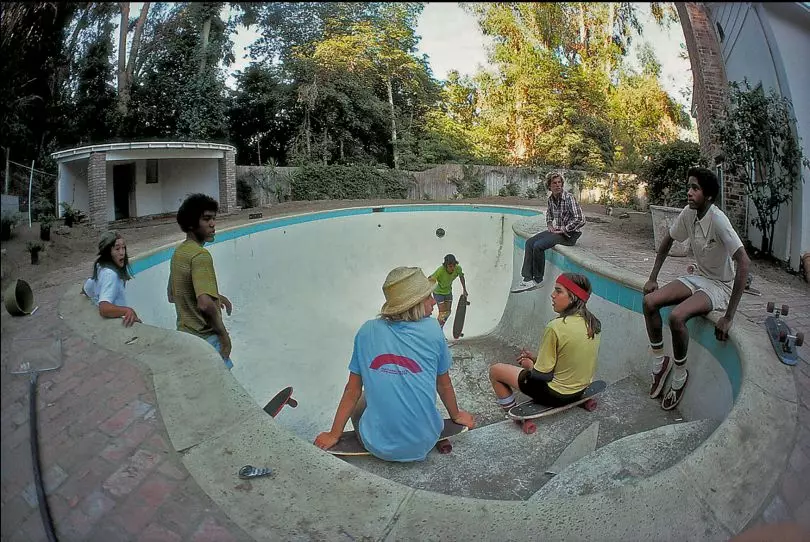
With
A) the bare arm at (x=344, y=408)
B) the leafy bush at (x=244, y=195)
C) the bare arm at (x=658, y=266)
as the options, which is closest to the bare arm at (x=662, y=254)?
the bare arm at (x=658, y=266)

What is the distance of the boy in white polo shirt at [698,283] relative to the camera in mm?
2643

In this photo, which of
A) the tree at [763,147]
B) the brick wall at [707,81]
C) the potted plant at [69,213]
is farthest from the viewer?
the tree at [763,147]

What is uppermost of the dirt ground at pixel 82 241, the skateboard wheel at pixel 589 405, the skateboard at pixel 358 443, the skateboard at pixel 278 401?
the dirt ground at pixel 82 241

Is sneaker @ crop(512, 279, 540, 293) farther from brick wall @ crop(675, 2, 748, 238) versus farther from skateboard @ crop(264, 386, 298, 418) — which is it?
skateboard @ crop(264, 386, 298, 418)

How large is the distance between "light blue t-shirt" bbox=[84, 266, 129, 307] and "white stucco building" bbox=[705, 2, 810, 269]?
359cm

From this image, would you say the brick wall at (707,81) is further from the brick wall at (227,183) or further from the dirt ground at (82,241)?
the brick wall at (227,183)

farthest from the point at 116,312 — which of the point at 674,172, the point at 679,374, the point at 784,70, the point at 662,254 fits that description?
the point at 674,172

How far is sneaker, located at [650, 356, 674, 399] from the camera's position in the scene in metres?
2.98

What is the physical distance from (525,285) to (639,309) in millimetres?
1530

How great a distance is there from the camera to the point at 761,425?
1.90 m

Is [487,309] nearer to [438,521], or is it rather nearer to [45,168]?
[438,521]

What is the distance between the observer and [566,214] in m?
5.11

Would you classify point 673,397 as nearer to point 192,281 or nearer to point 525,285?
point 525,285

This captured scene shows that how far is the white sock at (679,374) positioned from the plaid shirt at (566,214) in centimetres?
248
